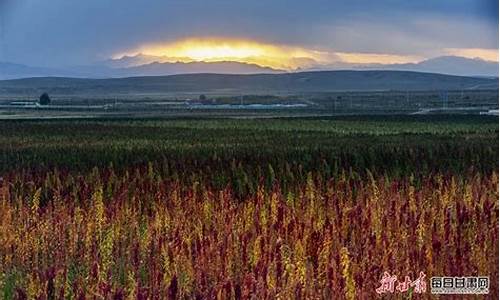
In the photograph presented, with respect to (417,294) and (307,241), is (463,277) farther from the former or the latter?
(307,241)

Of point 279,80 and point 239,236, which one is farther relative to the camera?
point 279,80

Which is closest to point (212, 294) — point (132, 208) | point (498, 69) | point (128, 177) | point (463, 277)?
point (463, 277)

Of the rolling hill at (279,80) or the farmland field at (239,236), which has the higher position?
the rolling hill at (279,80)

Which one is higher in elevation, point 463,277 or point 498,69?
point 498,69

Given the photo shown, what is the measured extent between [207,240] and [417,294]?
4.99 feet

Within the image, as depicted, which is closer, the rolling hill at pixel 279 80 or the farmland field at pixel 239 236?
the farmland field at pixel 239 236

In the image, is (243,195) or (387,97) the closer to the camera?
(243,195)

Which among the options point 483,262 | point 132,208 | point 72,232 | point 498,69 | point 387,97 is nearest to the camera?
point 498,69

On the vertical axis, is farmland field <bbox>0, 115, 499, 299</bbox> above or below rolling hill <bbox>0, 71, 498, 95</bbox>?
below

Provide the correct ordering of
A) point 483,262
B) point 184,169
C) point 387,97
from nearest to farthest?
1. point 483,262
2. point 184,169
3. point 387,97

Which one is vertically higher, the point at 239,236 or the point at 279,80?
the point at 279,80

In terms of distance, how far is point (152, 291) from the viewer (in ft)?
15.2

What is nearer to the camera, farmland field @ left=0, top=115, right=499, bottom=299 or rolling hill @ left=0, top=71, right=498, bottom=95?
farmland field @ left=0, top=115, right=499, bottom=299

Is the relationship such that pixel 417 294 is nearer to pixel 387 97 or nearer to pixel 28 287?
pixel 28 287
